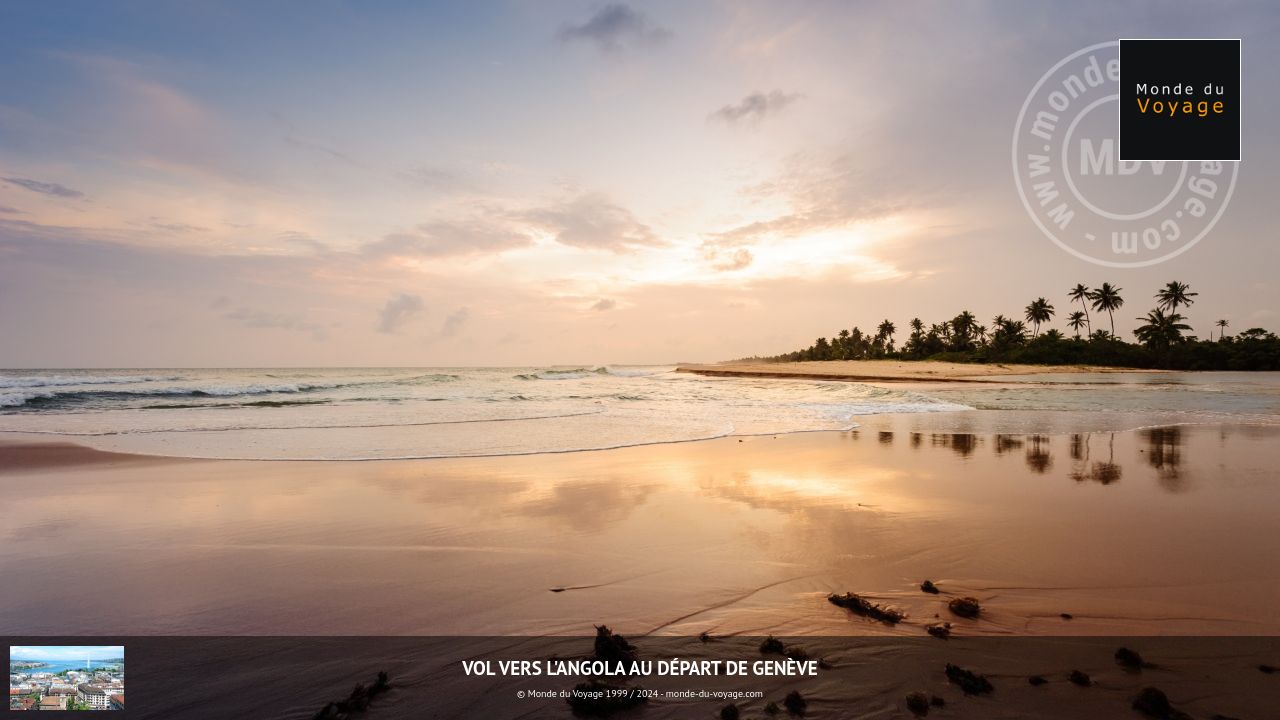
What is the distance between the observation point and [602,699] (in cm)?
266

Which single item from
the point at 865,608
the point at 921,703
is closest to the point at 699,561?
the point at 865,608

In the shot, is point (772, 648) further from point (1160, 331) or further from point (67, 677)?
point (1160, 331)

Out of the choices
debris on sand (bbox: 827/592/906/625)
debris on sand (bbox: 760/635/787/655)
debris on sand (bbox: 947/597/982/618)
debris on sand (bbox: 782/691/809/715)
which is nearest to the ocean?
debris on sand (bbox: 827/592/906/625)

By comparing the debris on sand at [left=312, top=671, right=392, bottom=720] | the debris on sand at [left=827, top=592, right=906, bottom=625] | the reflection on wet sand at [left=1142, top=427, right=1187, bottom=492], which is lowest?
the debris on sand at [left=312, top=671, right=392, bottom=720]

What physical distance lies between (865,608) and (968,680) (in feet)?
2.83

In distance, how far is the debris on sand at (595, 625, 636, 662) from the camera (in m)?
3.05

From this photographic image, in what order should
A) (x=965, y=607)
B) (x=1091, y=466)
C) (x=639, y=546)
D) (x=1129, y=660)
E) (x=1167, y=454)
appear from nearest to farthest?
(x=1129, y=660), (x=965, y=607), (x=639, y=546), (x=1091, y=466), (x=1167, y=454)

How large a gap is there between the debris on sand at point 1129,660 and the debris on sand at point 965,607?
0.70 m

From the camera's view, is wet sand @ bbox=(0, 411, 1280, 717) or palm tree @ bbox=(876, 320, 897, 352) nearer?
wet sand @ bbox=(0, 411, 1280, 717)

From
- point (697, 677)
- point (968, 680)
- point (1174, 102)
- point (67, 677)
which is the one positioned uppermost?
point (1174, 102)

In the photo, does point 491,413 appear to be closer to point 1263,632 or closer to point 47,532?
point 47,532

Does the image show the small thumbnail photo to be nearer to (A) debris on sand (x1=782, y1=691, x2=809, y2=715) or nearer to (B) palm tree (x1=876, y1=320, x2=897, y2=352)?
(A) debris on sand (x1=782, y1=691, x2=809, y2=715)

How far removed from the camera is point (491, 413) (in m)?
18.5

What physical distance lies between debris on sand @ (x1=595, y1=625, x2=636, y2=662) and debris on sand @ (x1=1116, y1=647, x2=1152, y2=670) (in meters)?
2.58
